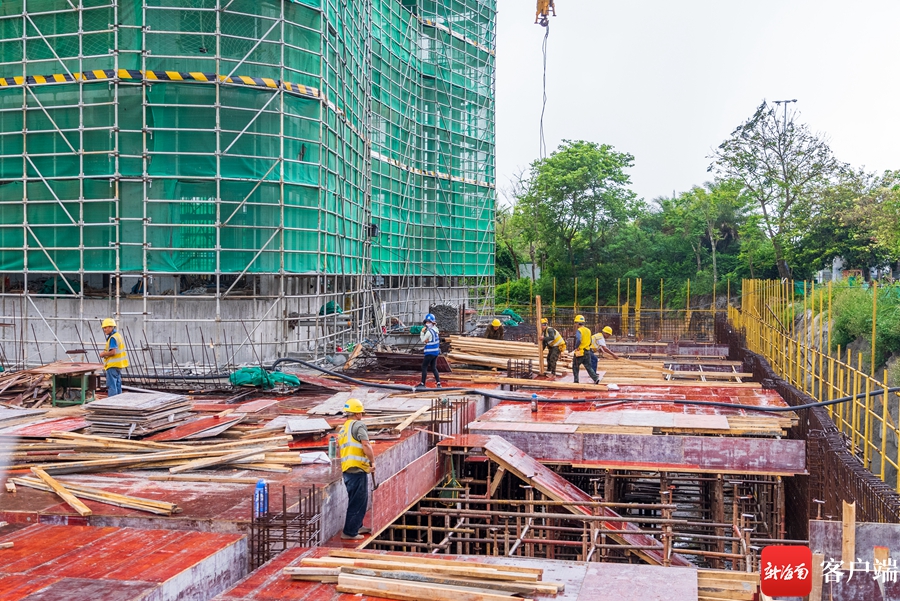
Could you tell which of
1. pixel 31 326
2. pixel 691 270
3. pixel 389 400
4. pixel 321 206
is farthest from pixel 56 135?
pixel 691 270

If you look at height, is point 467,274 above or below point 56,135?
below

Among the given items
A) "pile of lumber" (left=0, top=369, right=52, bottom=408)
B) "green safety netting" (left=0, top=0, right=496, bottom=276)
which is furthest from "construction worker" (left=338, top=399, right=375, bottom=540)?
"green safety netting" (left=0, top=0, right=496, bottom=276)

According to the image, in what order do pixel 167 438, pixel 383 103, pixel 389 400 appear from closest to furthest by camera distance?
pixel 167 438 → pixel 389 400 → pixel 383 103

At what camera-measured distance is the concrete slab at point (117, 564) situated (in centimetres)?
653

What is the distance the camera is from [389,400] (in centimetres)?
1525

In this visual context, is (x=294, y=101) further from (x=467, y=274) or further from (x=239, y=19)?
(x=467, y=274)

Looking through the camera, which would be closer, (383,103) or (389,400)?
(389,400)

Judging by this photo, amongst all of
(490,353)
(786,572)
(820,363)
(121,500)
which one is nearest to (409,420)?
(121,500)

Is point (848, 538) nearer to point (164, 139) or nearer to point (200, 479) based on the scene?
point (200, 479)

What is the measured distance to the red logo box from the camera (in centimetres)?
647

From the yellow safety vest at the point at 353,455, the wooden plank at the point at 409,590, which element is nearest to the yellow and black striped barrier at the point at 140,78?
the yellow safety vest at the point at 353,455

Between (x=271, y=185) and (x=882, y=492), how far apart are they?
15.8 m

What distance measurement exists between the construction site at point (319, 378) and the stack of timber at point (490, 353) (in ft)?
0.38

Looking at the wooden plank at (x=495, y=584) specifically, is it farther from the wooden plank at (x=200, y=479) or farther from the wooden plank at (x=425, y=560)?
the wooden plank at (x=200, y=479)
